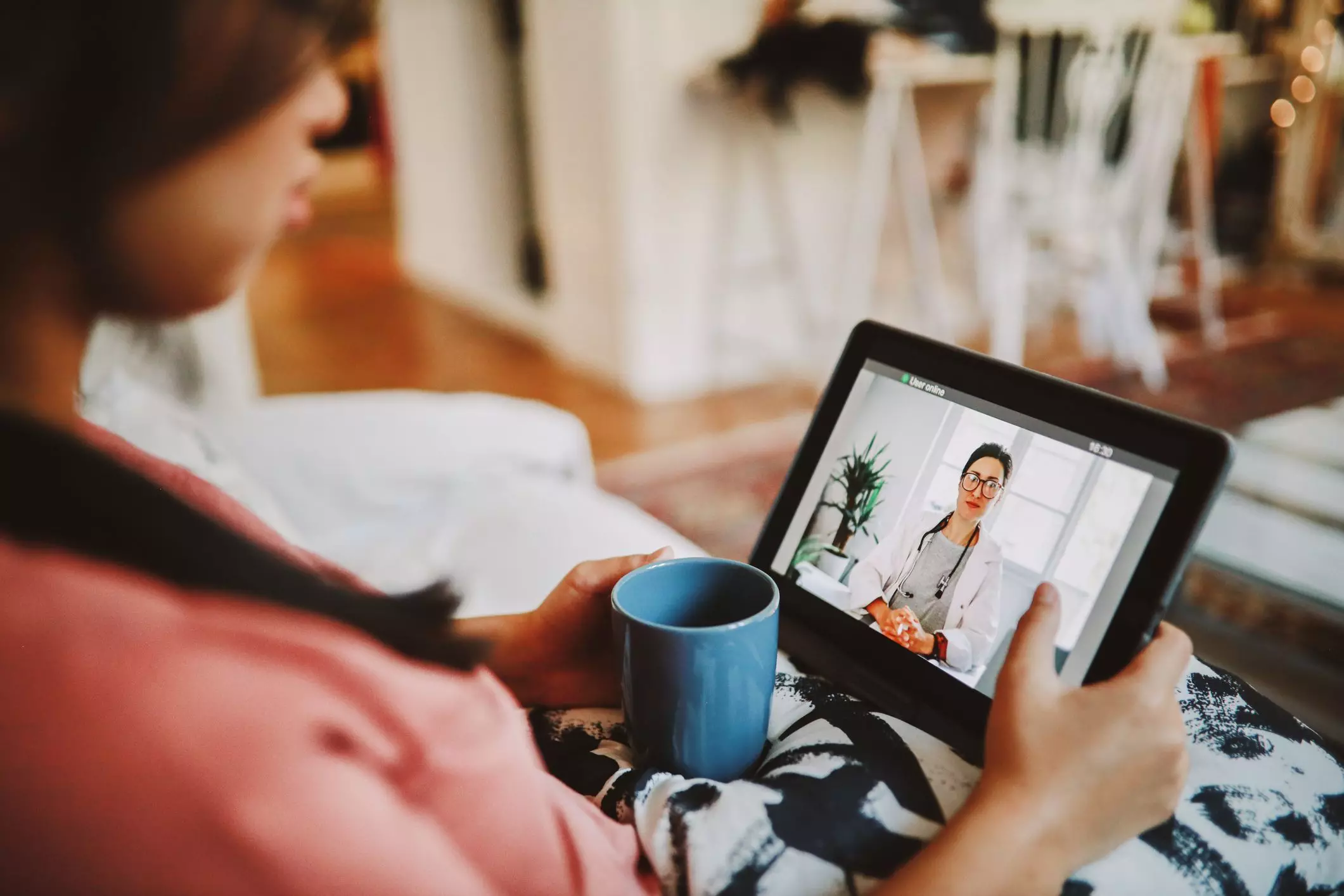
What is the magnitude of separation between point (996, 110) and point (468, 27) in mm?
2001

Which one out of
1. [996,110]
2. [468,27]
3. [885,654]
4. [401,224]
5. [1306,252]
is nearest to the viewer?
[885,654]

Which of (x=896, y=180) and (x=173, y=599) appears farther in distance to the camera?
(x=896, y=180)

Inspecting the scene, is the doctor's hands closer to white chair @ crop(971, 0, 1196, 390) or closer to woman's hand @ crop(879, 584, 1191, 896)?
woman's hand @ crop(879, 584, 1191, 896)

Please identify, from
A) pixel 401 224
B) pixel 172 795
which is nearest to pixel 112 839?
pixel 172 795

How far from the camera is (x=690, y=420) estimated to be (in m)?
2.55

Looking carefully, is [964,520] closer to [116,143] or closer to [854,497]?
[854,497]

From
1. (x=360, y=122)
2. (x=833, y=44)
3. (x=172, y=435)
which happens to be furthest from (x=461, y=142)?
(x=360, y=122)

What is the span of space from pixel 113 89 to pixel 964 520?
404mm

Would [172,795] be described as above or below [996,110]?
below

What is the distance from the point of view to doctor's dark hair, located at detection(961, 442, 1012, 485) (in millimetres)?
479

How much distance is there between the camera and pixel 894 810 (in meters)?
0.44

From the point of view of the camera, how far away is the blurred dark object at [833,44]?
224 centimetres

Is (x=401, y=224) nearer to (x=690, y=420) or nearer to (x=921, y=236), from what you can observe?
(x=690, y=420)

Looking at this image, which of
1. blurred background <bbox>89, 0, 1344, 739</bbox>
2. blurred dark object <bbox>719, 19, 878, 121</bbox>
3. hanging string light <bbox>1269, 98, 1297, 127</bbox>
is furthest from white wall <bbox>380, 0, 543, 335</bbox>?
hanging string light <bbox>1269, 98, 1297, 127</bbox>
